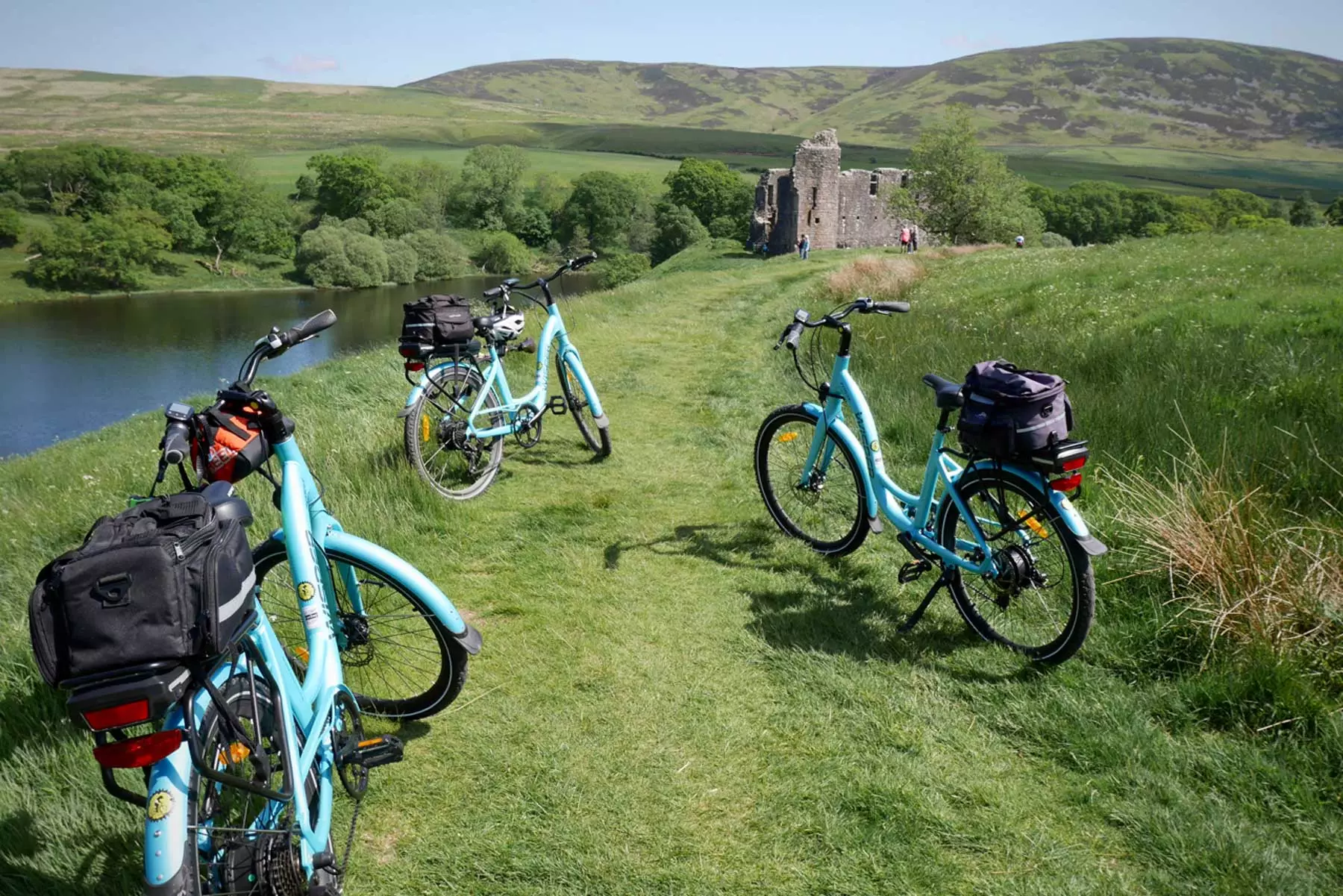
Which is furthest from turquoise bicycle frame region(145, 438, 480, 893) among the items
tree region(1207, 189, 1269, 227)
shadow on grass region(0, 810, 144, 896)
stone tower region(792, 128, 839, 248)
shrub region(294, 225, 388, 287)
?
tree region(1207, 189, 1269, 227)

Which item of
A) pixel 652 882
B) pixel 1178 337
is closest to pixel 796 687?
pixel 652 882

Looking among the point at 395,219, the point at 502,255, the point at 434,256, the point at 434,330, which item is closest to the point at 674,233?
the point at 502,255

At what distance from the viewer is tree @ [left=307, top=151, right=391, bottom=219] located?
280 feet

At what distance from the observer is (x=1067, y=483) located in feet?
11.4

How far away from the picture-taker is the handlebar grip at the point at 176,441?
7.47 ft

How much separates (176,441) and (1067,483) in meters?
3.26

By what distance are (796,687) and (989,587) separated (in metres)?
1.12

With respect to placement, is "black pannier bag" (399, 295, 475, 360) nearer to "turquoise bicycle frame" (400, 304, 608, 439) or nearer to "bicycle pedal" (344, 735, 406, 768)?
"turquoise bicycle frame" (400, 304, 608, 439)

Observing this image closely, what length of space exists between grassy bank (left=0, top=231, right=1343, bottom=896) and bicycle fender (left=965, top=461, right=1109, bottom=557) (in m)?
0.63

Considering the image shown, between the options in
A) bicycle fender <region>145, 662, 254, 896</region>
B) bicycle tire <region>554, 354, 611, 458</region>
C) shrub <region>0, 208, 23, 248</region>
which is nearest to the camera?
bicycle fender <region>145, 662, 254, 896</region>

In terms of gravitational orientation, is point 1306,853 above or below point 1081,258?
below

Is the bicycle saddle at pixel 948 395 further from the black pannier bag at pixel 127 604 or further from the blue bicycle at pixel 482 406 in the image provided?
the blue bicycle at pixel 482 406

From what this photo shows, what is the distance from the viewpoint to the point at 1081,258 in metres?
19.8

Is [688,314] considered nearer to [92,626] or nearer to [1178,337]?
[1178,337]
